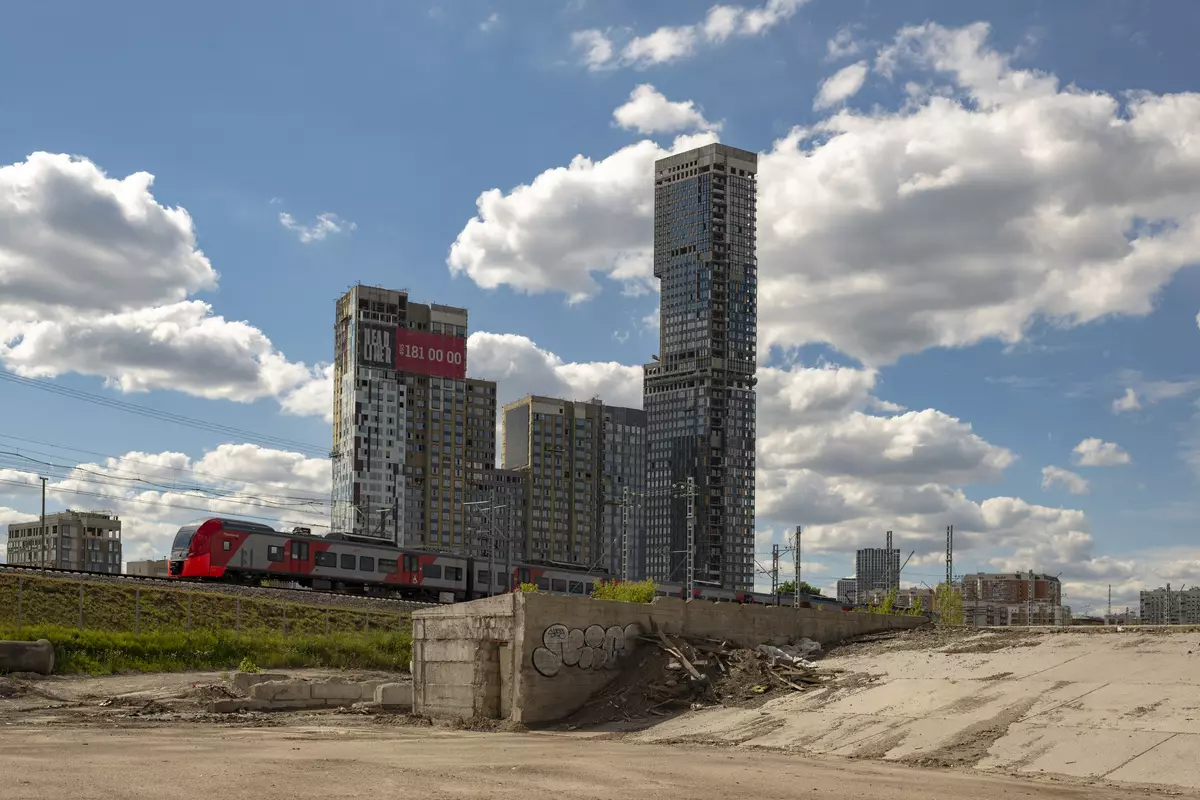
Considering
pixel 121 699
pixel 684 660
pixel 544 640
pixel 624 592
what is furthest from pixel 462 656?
pixel 624 592

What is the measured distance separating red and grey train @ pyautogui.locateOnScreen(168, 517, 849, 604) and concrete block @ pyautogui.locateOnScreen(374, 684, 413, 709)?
35685 millimetres

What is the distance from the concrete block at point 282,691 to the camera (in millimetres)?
31984

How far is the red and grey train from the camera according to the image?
64938mm

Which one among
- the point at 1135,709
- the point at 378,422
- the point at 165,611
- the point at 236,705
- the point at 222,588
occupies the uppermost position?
the point at 378,422

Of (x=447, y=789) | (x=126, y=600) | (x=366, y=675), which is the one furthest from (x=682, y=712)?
(x=126, y=600)

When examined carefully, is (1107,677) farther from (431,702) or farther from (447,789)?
(431,702)

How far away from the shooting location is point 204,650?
146ft

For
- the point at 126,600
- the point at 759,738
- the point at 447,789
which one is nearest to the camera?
the point at 447,789

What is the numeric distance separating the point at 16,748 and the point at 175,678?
1989cm

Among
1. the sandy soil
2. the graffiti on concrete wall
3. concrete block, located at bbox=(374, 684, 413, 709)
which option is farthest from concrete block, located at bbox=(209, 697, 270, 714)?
the graffiti on concrete wall

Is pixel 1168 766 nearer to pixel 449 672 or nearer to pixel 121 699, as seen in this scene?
pixel 449 672

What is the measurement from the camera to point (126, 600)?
55531mm

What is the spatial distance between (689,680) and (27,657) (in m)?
23.4

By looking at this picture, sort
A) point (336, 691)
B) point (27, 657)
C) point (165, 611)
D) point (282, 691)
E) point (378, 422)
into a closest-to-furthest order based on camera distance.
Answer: point (282, 691) < point (336, 691) < point (27, 657) < point (165, 611) < point (378, 422)
